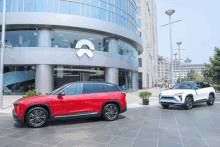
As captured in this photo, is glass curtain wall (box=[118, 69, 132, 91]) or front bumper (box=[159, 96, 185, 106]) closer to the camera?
front bumper (box=[159, 96, 185, 106])

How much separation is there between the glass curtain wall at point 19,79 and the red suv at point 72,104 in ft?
51.1

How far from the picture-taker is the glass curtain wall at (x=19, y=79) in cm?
2077

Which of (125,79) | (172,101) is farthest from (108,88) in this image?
(125,79)

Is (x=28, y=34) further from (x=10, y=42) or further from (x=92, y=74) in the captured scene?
(x=92, y=74)

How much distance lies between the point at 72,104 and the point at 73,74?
15.5 metres

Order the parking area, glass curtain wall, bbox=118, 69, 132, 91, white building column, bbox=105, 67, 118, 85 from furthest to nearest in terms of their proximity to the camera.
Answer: glass curtain wall, bbox=118, 69, 132, 91 < white building column, bbox=105, 67, 118, 85 < the parking area

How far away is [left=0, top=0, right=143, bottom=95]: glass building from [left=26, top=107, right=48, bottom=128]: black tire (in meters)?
14.0

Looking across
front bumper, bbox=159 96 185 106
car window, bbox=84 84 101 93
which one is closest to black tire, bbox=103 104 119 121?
car window, bbox=84 84 101 93

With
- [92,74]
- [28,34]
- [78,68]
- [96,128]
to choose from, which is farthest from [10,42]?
[96,128]

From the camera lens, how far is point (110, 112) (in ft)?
25.4

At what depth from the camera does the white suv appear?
10.8m

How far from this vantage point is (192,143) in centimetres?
475

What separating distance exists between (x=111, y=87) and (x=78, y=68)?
48.8ft

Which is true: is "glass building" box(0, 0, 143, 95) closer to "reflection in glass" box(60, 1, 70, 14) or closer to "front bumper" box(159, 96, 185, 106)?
"reflection in glass" box(60, 1, 70, 14)
